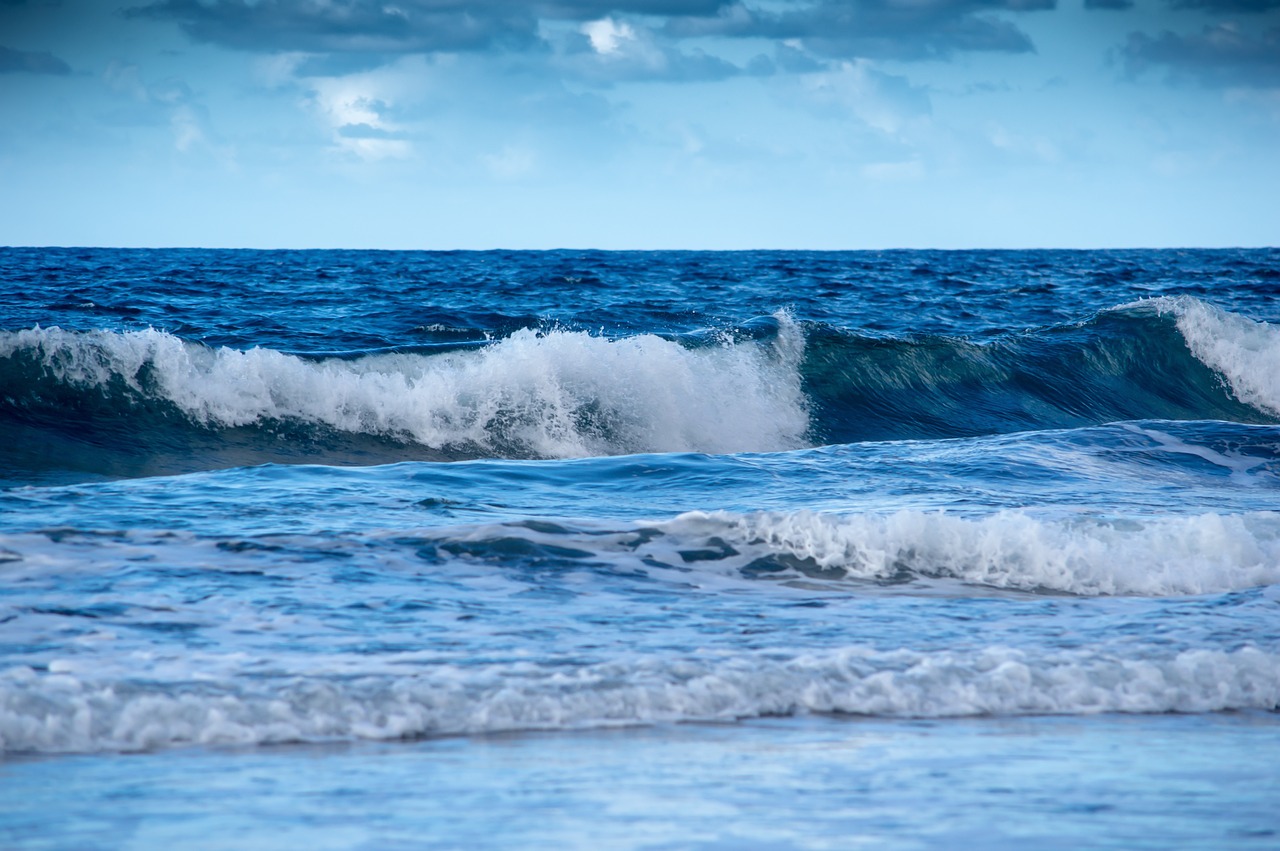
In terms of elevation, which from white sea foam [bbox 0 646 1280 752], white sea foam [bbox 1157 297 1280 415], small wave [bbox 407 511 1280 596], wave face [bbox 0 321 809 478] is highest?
white sea foam [bbox 1157 297 1280 415]

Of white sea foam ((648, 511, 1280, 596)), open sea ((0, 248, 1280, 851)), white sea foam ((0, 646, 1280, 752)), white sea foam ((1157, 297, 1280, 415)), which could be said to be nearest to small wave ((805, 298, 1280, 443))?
white sea foam ((1157, 297, 1280, 415))

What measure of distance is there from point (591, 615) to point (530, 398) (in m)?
6.18

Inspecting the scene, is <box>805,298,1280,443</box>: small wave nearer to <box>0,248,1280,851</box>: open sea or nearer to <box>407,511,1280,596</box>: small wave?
<box>0,248,1280,851</box>: open sea

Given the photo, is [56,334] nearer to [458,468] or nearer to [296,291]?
[458,468]

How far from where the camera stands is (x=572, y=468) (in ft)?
24.9

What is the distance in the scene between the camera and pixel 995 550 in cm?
550

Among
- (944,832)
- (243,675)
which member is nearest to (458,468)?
(243,675)

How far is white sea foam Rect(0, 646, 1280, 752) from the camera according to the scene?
3.25 meters

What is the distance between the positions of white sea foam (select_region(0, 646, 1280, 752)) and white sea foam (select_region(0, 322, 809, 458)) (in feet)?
20.3

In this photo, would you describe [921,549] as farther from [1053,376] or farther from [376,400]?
[1053,376]

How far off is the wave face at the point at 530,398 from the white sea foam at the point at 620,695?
18.1 ft

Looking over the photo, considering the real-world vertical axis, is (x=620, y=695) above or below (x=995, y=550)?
below

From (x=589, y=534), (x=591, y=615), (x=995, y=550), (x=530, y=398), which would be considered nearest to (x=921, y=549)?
(x=995, y=550)

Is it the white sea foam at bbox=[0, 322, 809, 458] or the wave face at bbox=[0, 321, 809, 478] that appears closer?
the wave face at bbox=[0, 321, 809, 478]
